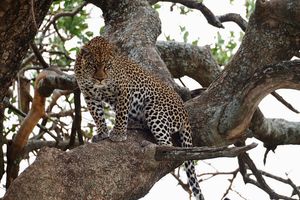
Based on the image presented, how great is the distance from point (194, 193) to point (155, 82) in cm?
107

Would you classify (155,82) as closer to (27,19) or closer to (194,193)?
(194,193)

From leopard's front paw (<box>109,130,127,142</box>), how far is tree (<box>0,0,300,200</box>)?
0.21 feet

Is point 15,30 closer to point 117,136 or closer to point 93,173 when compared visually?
point 93,173

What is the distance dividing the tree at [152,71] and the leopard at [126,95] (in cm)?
15

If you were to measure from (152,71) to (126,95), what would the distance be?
2.40ft

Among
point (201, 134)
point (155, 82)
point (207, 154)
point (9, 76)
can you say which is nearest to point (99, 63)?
point (155, 82)

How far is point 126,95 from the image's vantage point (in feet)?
18.8

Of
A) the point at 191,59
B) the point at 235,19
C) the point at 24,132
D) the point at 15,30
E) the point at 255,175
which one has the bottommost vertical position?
the point at 255,175

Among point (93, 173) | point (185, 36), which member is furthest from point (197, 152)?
point (185, 36)

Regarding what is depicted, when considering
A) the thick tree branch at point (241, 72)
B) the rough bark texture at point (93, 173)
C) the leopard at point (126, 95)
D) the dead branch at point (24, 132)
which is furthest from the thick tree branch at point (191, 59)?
the rough bark texture at point (93, 173)

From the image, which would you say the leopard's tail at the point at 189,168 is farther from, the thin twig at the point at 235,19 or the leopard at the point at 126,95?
the thin twig at the point at 235,19

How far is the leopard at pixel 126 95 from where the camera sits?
562 centimetres

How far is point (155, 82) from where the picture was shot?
238 inches

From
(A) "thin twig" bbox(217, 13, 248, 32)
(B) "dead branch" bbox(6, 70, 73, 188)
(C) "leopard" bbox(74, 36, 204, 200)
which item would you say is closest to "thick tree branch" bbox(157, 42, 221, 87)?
(A) "thin twig" bbox(217, 13, 248, 32)
